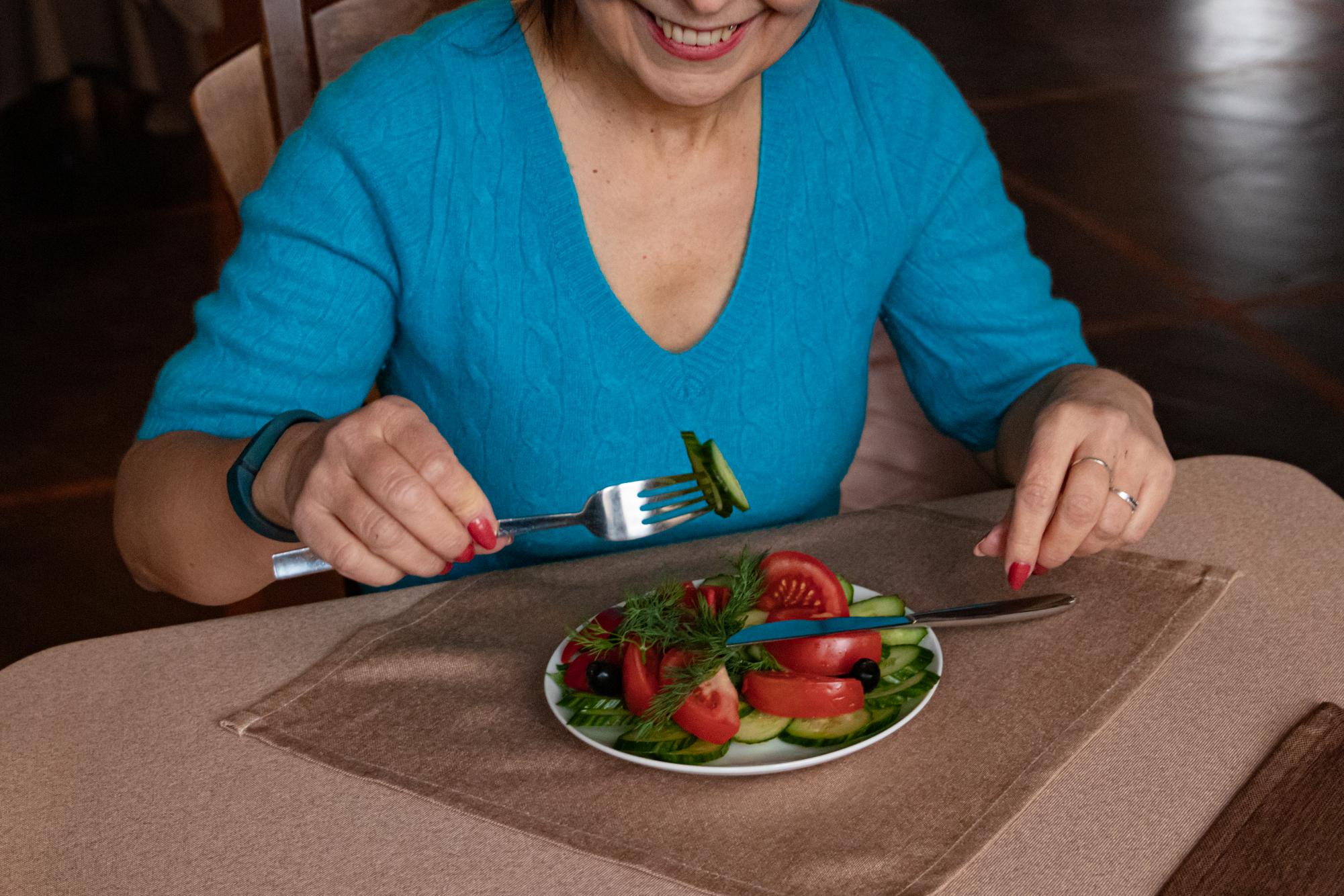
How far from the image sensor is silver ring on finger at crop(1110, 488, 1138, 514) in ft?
3.69

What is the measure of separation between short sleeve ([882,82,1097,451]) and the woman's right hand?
67 cm

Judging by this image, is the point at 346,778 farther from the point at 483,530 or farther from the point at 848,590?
the point at 848,590

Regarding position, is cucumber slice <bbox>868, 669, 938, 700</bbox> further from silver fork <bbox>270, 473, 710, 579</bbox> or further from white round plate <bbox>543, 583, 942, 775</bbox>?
silver fork <bbox>270, 473, 710, 579</bbox>

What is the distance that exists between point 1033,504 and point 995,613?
0.10 metres

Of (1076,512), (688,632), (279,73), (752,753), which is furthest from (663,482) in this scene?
(279,73)

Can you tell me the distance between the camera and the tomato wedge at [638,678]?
0.94 meters

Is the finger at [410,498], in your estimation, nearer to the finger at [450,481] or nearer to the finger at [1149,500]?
the finger at [450,481]

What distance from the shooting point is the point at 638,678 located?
3.09 ft

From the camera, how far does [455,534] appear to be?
943mm

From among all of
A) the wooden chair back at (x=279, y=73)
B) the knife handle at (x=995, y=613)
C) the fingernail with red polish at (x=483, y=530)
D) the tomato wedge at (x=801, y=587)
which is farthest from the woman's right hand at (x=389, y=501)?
the wooden chair back at (x=279, y=73)

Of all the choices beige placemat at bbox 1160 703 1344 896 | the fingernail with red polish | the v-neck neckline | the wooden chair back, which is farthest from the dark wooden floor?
beige placemat at bbox 1160 703 1344 896

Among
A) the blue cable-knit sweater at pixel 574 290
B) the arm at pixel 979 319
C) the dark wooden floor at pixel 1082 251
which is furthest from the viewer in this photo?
the dark wooden floor at pixel 1082 251

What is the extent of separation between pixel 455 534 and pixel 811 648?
0.85 feet

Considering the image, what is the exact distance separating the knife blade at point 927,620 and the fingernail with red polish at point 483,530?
0.59 feet
